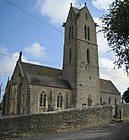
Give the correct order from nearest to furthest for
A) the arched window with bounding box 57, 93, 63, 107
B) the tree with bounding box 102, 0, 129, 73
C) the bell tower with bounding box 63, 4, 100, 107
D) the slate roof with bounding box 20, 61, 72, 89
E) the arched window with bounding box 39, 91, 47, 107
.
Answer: the tree with bounding box 102, 0, 129, 73
the arched window with bounding box 39, 91, 47, 107
the slate roof with bounding box 20, 61, 72, 89
the arched window with bounding box 57, 93, 63, 107
the bell tower with bounding box 63, 4, 100, 107

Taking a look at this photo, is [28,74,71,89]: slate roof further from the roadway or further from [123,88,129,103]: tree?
the roadway

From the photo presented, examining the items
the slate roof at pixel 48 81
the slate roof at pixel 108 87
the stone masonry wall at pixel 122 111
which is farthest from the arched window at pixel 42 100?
the slate roof at pixel 108 87

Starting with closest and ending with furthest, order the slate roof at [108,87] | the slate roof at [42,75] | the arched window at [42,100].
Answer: the arched window at [42,100] < the slate roof at [42,75] < the slate roof at [108,87]

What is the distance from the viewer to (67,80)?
1978 inches

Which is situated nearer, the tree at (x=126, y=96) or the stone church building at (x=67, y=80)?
the stone church building at (x=67, y=80)

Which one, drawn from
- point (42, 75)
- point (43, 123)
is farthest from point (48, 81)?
point (43, 123)

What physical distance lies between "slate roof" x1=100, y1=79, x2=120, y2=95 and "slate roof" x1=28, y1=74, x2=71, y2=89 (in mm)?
13959

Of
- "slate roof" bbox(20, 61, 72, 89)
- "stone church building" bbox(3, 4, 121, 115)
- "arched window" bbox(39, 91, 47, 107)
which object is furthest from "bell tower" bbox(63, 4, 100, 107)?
"arched window" bbox(39, 91, 47, 107)

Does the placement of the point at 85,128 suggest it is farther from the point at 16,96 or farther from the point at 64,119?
the point at 16,96

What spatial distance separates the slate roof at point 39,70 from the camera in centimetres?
4863

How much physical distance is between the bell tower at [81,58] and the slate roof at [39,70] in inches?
121

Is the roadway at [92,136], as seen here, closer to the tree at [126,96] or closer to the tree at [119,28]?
the tree at [119,28]

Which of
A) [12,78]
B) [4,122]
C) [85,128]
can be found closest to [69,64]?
[12,78]

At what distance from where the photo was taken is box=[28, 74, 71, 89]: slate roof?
144 feet
